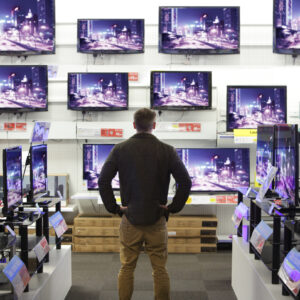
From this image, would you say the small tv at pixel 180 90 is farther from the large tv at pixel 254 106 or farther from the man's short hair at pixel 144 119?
the man's short hair at pixel 144 119

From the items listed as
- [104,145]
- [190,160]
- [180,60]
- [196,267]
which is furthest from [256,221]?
[180,60]

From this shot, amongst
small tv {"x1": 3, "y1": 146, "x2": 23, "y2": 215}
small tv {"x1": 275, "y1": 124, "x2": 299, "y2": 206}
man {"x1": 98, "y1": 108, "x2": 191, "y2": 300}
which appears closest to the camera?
small tv {"x1": 275, "y1": 124, "x2": 299, "y2": 206}

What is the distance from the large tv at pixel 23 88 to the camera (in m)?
5.43

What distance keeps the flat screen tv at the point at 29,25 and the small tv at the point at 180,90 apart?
4.21 feet

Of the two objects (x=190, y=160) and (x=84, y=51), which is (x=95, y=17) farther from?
(x=190, y=160)

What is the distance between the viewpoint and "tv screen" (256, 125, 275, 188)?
3.28 meters

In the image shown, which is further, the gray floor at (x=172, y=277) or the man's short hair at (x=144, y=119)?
the gray floor at (x=172, y=277)

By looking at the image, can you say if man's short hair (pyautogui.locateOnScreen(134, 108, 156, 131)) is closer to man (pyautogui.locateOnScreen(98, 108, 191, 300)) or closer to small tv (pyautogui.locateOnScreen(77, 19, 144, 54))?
man (pyautogui.locateOnScreen(98, 108, 191, 300))

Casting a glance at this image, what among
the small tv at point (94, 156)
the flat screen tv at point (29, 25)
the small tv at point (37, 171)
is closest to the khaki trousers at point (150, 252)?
the small tv at point (37, 171)

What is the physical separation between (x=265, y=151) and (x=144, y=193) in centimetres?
103

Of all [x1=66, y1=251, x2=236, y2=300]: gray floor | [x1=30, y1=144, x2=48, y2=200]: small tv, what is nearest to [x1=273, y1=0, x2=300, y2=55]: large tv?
[x1=66, y1=251, x2=236, y2=300]: gray floor

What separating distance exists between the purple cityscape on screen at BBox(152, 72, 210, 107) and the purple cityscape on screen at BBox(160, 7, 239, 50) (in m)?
0.34

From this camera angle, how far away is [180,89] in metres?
5.46

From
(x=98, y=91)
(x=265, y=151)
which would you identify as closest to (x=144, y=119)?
(x=265, y=151)
